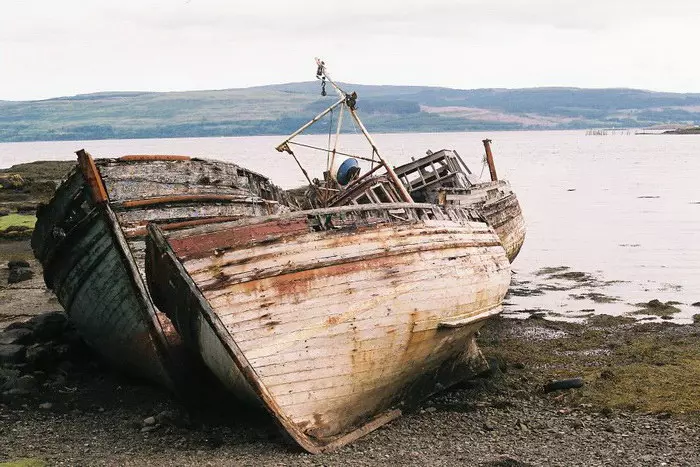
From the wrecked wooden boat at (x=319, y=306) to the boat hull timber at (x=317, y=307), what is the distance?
0.01 m

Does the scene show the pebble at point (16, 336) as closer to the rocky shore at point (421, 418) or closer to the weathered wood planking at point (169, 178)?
the rocky shore at point (421, 418)

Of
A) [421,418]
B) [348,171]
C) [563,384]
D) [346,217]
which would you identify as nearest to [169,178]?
[346,217]

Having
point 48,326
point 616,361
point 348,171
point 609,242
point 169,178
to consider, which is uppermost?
point 169,178

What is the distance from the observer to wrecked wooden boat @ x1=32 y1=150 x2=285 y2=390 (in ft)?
37.2

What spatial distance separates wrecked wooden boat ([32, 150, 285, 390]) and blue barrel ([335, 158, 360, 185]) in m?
5.45

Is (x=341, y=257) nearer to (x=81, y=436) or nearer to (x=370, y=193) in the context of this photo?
(x=81, y=436)

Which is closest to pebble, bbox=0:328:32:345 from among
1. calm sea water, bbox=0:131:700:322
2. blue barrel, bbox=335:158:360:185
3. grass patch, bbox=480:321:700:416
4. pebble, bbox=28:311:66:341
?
pebble, bbox=28:311:66:341

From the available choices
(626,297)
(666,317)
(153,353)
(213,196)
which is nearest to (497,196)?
(626,297)

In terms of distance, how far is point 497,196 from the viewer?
68.0 ft

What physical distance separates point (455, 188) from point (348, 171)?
2.30 meters

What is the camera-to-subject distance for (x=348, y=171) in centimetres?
1861

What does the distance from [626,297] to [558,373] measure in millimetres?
7826

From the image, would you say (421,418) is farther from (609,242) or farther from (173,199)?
(609,242)

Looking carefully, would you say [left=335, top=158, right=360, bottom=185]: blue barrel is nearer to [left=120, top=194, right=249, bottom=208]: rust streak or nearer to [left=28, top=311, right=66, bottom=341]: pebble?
[left=120, top=194, right=249, bottom=208]: rust streak
